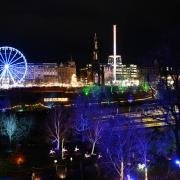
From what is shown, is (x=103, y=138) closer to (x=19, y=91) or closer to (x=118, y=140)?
(x=118, y=140)

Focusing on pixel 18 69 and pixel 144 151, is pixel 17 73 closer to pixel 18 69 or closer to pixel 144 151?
pixel 18 69

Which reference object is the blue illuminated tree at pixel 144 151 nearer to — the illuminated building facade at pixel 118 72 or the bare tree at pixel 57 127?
the bare tree at pixel 57 127

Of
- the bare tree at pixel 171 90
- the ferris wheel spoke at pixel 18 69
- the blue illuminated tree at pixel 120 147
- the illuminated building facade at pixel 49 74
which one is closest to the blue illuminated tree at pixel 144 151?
the blue illuminated tree at pixel 120 147

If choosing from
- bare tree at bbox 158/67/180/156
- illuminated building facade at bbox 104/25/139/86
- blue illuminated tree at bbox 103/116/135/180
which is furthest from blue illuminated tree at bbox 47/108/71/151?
illuminated building facade at bbox 104/25/139/86

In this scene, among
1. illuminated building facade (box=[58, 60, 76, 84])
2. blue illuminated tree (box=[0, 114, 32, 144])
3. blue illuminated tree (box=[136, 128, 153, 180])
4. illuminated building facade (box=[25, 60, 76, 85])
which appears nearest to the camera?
blue illuminated tree (box=[136, 128, 153, 180])

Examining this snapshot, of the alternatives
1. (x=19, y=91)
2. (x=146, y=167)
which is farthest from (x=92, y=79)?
(x=146, y=167)

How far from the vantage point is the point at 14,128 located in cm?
1675

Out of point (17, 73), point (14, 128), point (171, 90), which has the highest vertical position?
point (17, 73)

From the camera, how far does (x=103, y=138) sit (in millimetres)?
15109

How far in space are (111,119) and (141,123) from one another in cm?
224

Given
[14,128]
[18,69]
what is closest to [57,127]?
[14,128]

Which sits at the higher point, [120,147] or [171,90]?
[171,90]

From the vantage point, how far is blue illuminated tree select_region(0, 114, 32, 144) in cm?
1642

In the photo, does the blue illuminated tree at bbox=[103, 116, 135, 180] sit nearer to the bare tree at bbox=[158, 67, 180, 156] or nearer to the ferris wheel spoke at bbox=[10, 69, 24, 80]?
the bare tree at bbox=[158, 67, 180, 156]
